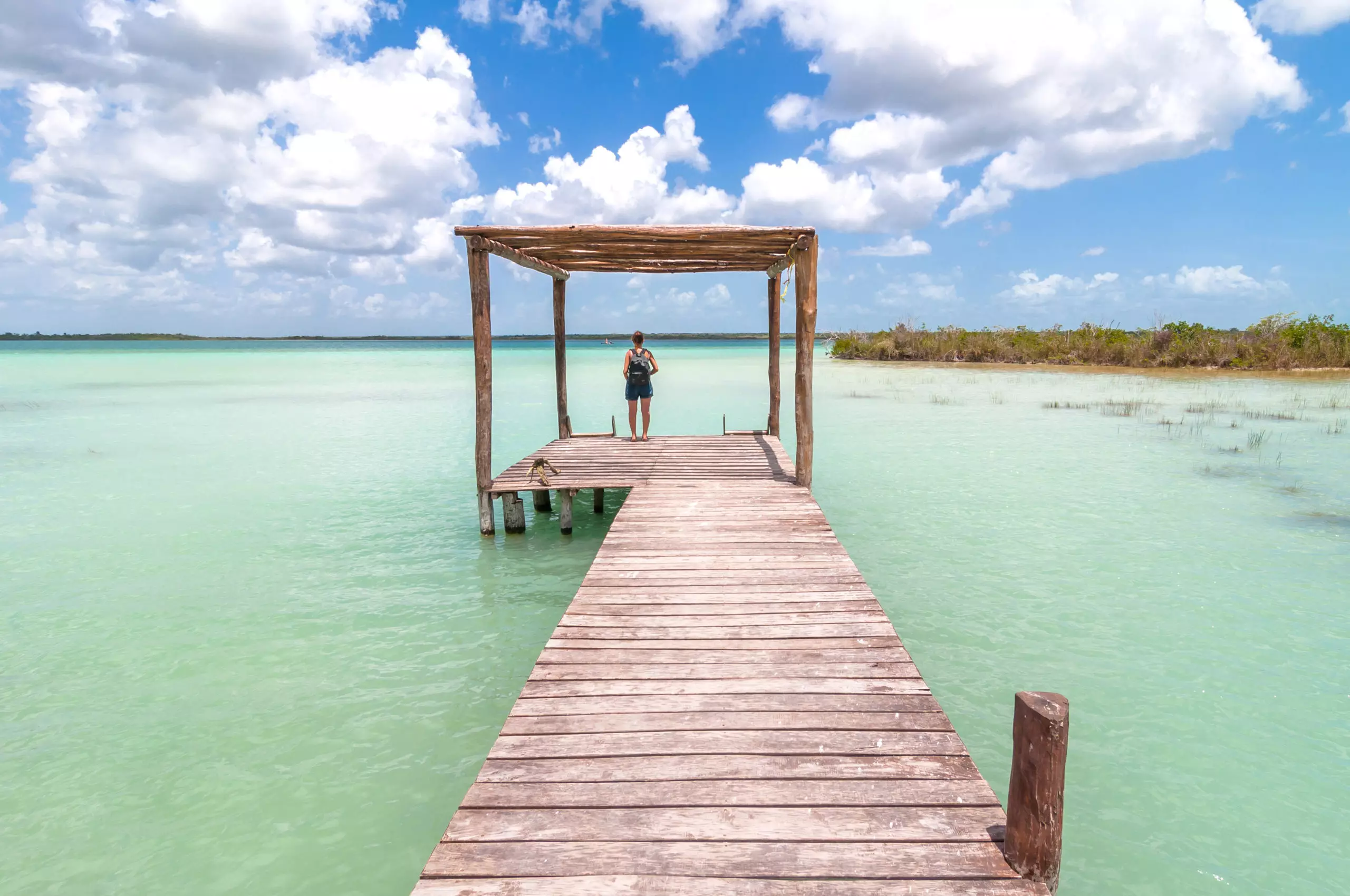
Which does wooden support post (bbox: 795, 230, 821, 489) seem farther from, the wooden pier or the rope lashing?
the rope lashing

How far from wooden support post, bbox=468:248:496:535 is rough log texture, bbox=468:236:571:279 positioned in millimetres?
88

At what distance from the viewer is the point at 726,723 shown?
334 centimetres

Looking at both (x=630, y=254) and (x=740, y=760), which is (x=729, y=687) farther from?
(x=630, y=254)

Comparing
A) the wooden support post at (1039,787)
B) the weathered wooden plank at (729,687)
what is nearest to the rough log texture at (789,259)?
the weathered wooden plank at (729,687)

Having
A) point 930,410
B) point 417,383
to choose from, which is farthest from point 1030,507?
point 417,383

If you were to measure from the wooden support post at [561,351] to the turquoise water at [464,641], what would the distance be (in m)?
2.02

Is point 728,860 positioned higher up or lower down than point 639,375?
lower down

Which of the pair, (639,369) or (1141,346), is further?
(1141,346)

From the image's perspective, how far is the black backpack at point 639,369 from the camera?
11195mm

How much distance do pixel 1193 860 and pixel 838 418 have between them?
1686 centimetres

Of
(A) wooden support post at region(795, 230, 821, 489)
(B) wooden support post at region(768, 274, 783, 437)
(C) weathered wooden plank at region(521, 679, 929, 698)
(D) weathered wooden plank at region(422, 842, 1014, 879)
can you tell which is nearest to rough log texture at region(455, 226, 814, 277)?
(A) wooden support post at region(795, 230, 821, 489)

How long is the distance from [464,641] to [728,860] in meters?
3.84

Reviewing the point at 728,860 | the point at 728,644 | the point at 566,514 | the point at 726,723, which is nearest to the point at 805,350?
the point at 566,514

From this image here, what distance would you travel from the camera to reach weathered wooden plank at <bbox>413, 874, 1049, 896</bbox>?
2.32 m
